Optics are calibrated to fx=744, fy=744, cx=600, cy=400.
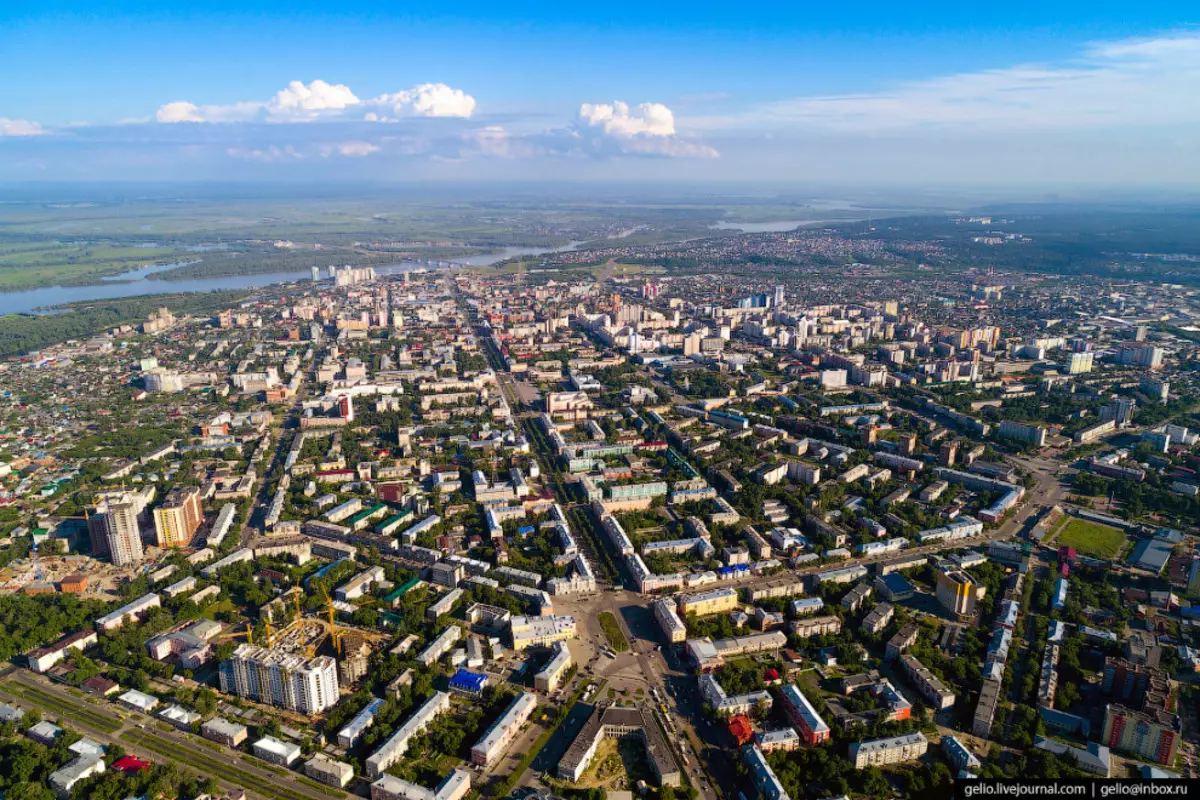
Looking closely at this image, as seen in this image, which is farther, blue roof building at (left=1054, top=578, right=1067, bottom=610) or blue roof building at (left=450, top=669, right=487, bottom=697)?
blue roof building at (left=1054, top=578, right=1067, bottom=610)

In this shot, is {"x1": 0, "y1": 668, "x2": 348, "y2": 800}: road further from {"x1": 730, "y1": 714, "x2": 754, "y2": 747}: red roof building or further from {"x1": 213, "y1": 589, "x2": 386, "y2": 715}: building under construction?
{"x1": 730, "y1": 714, "x2": 754, "y2": 747}: red roof building

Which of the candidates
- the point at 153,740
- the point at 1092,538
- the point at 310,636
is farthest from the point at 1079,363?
the point at 153,740

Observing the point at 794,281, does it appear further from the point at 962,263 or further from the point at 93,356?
the point at 93,356

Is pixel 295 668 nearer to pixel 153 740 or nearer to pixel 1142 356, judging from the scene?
pixel 153 740

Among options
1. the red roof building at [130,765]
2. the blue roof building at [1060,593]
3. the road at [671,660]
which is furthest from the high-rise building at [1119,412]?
the red roof building at [130,765]

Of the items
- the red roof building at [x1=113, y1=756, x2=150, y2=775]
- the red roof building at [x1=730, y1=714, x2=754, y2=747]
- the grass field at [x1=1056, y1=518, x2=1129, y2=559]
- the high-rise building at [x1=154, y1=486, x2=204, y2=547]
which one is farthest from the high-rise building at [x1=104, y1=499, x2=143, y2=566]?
the grass field at [x1=1056, y1=518, x2=1129, y2=559]

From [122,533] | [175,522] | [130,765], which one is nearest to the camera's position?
[130,765]

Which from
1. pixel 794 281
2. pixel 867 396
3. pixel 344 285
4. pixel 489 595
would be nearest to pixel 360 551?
pixel 489 595
